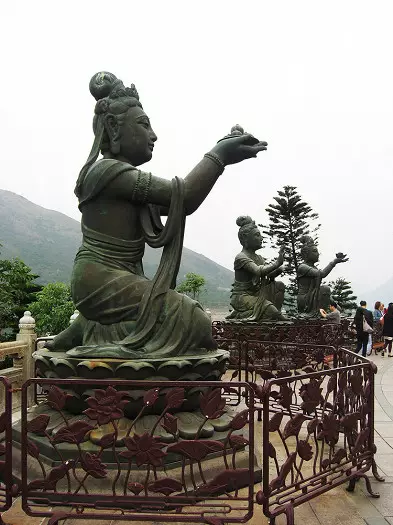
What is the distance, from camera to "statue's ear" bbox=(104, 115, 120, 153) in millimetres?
4340

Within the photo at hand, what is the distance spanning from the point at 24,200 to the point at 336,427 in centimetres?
14567

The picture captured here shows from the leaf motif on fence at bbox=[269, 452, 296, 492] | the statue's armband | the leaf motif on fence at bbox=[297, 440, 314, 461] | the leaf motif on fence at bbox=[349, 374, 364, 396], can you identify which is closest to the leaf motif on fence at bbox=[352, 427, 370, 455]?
the leaf motif on fence at bbox=[349, 374, 364, 396]

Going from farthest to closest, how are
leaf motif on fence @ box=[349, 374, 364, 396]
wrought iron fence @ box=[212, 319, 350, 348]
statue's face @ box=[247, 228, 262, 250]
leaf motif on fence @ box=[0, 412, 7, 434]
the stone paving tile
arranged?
1. statue's face @ box=[247, 228, 262, 250]
2. wrought iron fence @ box=[212, 319, 350, 348]
3. the stone paving tile
4. leaf motif on fence @ box=[349, 374, 364, 396]
5. leaf motif on fence @ box=[0, 412, 7, 434]

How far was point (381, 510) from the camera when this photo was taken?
10.8ft

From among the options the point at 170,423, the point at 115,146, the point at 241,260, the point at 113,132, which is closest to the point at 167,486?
the point at 170,423

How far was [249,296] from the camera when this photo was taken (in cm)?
1160

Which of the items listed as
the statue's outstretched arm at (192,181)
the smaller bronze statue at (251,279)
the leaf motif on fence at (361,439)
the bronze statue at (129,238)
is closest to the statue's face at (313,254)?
the smaller bronze statue at (251,279)

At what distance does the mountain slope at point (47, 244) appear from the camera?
283ft

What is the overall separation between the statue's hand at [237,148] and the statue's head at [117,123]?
72 cm

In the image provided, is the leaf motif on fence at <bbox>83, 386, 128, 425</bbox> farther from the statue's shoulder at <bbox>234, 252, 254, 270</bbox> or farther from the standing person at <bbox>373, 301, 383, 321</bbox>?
the standing person at <bbox>373, 301, 383, 321</bbox>

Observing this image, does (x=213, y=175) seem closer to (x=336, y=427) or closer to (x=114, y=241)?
(x=114, y=241)

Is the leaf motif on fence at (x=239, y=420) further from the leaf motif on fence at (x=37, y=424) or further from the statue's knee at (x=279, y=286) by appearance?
the statue's knee at (x=279, y=286)

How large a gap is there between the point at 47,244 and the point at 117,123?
4157 inches

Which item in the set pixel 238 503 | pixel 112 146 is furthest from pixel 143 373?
pixel 112 146
